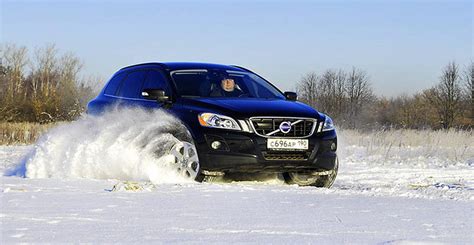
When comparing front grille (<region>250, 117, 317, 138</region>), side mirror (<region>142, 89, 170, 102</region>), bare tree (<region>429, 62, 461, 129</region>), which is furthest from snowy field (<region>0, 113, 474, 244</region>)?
bare tree (<region>429, 62, 461, 129</region>)

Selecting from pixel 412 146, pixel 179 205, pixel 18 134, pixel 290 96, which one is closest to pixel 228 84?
pixel 290 96

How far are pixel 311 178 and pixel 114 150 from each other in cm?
246

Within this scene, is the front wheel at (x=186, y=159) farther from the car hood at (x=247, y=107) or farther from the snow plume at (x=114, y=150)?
the car hood at (x=247, y=107)

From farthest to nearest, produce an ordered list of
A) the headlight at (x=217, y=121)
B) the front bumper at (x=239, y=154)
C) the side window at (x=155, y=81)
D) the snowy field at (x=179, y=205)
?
the side window at (x=155, y=81)
the headlight at (x=217, y=121)
the front bumper at (x=239, y=154)
the snowy field at (x=179, y=205)

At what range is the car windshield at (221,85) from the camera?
845 cm

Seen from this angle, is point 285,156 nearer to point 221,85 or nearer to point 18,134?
point 221,85

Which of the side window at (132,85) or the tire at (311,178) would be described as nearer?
the tire at (311,178)

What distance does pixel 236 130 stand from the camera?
7.43 meters

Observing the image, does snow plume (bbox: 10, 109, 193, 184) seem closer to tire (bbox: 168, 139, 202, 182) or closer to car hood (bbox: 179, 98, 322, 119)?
tire (bbox: 168, 139, 202, 182)

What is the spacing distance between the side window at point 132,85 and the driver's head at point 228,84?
1.18m

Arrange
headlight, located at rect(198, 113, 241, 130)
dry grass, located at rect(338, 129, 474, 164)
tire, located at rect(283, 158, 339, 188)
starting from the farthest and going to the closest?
dry grass, located at rect(338, 129, 474, 164)
tire, located at rect(283, 158, 339, 188)
headlight, located at rect(198, 113, 241, 130)

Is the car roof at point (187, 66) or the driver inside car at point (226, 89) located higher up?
the car roof at point (187, 66)

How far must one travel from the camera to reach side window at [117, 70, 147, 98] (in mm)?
9141

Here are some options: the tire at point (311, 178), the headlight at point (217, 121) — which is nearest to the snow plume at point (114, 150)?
the headlight at point (217, 121)
